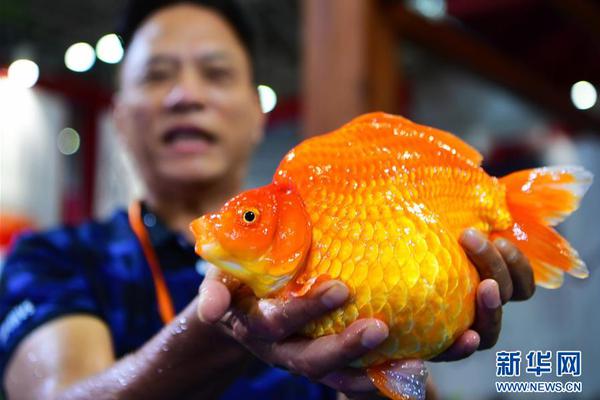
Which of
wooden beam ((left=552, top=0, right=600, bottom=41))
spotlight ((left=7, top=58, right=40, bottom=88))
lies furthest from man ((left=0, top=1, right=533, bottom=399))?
spotlight ((left=7, top=58, right=40, bottom=88))

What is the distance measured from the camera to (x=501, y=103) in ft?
6.28

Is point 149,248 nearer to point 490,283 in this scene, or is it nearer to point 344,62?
point 344,62

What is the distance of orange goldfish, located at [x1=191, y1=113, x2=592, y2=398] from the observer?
37 centimetres

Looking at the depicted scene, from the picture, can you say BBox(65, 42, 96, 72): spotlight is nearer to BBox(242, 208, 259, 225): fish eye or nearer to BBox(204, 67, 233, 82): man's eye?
BBox(204, 67, 233, 82): man's eye

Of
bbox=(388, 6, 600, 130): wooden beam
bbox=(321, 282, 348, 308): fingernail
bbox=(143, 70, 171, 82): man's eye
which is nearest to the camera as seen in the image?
bbox=(321, 282, 348, 308): fingernail

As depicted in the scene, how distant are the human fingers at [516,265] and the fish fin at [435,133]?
59mm

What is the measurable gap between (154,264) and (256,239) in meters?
0.65

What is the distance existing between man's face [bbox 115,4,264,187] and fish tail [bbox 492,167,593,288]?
1.59ft

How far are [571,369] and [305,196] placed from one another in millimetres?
201

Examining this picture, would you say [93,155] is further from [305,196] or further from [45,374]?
[305,196]

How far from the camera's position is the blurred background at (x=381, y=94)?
78 centimetres

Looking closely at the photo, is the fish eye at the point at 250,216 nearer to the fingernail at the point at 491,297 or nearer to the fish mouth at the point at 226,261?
the fish mouth at the point at 226,261

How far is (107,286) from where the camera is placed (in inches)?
37.7

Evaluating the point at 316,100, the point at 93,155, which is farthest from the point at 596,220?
the point at 93,155
